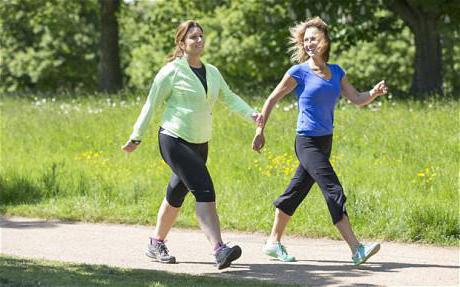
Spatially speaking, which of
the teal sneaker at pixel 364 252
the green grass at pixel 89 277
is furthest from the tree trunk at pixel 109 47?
the teal sneaker at pixel 364 252

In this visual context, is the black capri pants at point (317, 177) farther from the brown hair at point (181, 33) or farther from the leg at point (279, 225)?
the brown hair at point (181, 33)

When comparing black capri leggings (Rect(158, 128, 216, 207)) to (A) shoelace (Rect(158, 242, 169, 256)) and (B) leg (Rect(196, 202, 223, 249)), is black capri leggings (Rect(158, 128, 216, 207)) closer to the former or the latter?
(B) leg (Rect(196, 202, 223, 249))

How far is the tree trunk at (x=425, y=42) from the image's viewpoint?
20109 mm

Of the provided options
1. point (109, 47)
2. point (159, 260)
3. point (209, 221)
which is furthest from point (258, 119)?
point (109, 47)

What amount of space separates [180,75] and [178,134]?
0.44 m

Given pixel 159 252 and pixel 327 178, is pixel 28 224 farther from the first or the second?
pixel 327 178

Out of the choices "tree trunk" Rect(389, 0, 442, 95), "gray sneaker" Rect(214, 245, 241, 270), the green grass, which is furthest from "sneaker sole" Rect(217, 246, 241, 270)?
"tree trunk" Rect(389, 0, 442, 95)

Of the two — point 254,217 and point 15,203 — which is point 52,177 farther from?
point 254,217

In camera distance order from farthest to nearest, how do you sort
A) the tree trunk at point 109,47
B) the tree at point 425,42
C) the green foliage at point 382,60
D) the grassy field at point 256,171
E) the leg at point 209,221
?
1. the green foliage at point 382,60
2. the tree trunk at point 109,47
3. the tree at point 425,42
4. the grassy field at point 256,171
5. the leg at point 209,221

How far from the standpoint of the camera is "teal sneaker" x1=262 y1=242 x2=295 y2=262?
26.0 ft

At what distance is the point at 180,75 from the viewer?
25.0 ft

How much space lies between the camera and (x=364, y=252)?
7539mm

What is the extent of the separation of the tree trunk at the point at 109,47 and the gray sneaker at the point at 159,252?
686 inches

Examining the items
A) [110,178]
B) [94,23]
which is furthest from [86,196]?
[94,23]
